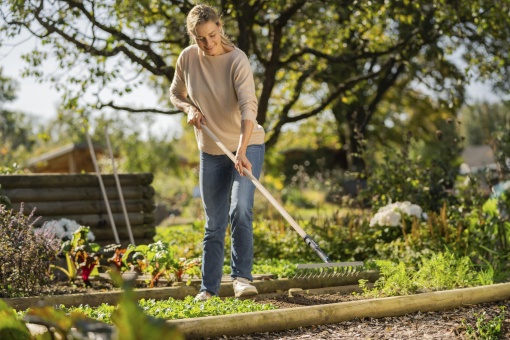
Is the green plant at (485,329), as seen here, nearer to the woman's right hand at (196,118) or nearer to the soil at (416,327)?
the soil at (416,327)

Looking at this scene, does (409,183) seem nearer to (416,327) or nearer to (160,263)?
(160,263)

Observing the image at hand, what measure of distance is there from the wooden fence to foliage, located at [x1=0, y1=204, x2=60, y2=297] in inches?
63.3

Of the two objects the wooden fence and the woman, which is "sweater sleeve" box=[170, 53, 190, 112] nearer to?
the woman

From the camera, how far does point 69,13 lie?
9500 millimetres

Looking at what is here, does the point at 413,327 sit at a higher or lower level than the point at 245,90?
lower

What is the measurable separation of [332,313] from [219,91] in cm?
168

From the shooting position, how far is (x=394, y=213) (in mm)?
7621

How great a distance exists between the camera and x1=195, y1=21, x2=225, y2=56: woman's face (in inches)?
188

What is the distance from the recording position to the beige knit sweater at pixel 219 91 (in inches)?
197

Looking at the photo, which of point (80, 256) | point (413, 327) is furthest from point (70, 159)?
point (413, 327)

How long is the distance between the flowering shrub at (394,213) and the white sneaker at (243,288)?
8.95 feet

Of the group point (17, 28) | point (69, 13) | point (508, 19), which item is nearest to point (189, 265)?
point (17, 28)

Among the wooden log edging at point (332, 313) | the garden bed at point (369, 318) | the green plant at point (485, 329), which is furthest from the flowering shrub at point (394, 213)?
the green plant at point (485, 329)

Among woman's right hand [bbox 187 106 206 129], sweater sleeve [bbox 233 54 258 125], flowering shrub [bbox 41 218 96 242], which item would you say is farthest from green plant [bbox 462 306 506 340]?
flowering shrub [bbox 41 218 96 242]
